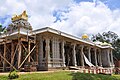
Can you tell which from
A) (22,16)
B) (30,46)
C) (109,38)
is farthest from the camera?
(109,38)

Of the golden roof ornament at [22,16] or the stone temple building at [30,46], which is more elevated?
the golden roof ornament at [22,16]

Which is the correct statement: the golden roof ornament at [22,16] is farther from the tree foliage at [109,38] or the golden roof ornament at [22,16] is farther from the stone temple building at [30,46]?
the tree foliage at [109,38]

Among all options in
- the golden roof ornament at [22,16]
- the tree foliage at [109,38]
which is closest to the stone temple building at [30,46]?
the golden roof ornament at [22,16]

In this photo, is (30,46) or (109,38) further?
(109,38)

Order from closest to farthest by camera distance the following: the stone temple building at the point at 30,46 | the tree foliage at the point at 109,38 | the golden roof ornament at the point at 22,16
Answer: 1. the stone temple building at the point at 30,46
2. the golden roof ornament at the point at 22,16
3. the tree foliage at the point at 109,38

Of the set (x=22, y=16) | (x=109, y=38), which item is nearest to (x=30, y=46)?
(x=22, y=16)

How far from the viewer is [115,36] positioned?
58.4 m

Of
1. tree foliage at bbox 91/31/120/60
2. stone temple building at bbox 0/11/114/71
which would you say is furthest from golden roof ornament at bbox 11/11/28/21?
tree foliage at bbox 91/31/120/60

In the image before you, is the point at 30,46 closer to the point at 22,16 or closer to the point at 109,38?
the point at 22,16

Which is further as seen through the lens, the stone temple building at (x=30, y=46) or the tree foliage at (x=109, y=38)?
the tree foliage at (x=109, y=38)

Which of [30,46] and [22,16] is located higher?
[22,16]

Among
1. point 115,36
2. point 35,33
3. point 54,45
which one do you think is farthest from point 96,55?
point 115,36

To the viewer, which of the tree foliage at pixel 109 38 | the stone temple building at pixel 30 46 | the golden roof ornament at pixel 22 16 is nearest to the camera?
the stone temple building at pixel 30 46

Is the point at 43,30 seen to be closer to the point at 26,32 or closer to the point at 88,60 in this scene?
the point at 26,32
